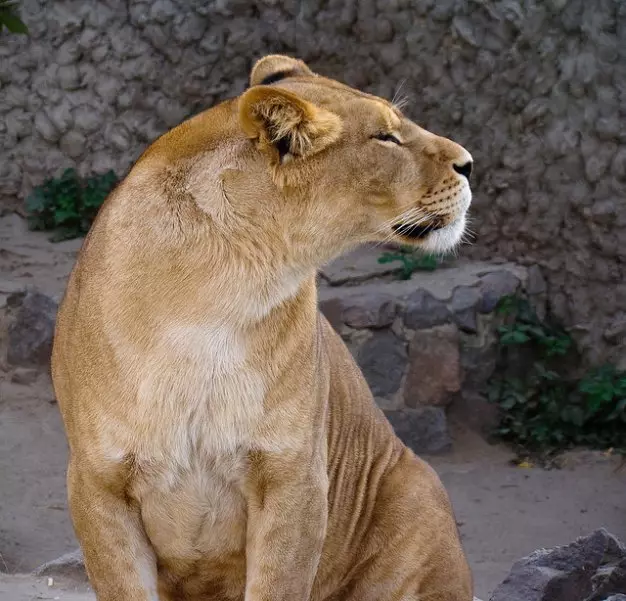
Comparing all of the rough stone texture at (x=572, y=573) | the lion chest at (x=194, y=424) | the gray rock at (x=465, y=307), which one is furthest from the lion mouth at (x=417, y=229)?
the gray rock at (x=465, y=307)

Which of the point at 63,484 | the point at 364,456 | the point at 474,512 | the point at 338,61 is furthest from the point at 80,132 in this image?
the point at 364,456

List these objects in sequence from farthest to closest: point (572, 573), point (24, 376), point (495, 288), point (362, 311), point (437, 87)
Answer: point (437, 87)
point (24, 376)
point (495, 288)
point (362, 311)
point (572, 573)

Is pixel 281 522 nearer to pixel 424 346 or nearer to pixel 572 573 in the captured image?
pixel 572 573

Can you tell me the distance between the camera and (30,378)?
725 centimetres

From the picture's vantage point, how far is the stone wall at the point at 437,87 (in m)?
7.02

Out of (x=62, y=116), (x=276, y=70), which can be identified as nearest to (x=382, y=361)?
(x=62, y=116)

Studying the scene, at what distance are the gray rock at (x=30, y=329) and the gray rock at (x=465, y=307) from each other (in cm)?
227

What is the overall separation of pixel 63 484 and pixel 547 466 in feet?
8.53

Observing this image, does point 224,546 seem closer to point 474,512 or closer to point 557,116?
point 474,512

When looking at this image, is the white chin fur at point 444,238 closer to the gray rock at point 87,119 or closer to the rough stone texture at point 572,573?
the rough stone texture at point 572,573

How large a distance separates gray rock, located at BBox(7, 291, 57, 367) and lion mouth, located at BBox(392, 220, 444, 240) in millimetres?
4444

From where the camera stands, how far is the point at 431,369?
7000 millimetres

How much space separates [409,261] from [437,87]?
3.45ft

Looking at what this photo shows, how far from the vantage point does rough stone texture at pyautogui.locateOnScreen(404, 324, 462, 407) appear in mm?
7000
